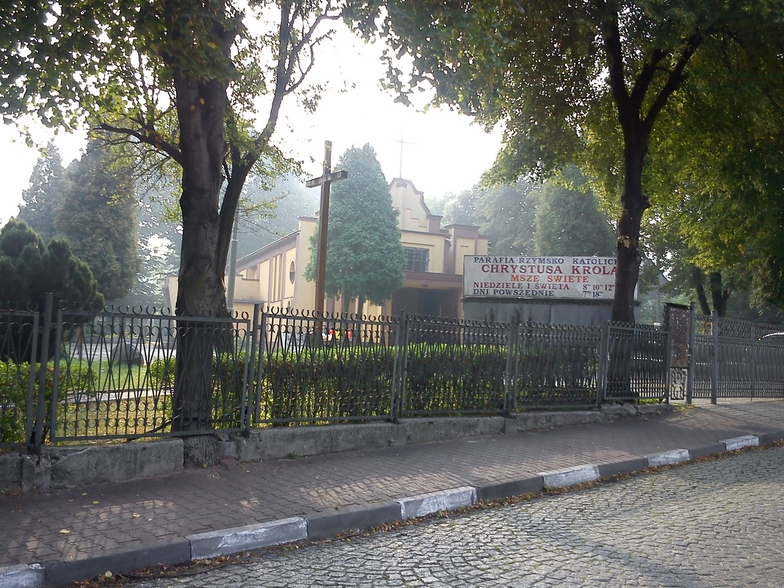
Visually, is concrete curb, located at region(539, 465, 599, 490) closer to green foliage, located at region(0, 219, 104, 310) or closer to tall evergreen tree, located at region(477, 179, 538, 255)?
green foliage, located at region(0, 219, 104, 310)

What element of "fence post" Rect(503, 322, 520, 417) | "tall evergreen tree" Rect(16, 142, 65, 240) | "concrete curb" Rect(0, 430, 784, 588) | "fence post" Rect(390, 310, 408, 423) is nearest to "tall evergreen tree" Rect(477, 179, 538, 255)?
"tall evergreen tree" Rect(16, 142, 65, 240)

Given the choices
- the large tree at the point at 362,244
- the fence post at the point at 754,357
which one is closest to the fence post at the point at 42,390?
the fence post at the point at 754,357

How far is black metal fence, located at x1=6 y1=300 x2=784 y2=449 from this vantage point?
6.40m

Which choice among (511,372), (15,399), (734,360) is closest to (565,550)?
(15,399)

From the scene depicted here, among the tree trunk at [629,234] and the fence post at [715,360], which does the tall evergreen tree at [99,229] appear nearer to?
the tree trunk at [629,234]

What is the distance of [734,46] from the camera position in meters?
14.2

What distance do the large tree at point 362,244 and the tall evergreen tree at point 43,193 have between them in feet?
64.1

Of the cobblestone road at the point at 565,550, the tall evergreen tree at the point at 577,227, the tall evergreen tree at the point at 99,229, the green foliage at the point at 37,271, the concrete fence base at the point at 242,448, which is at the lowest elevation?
the cobblestone road at the point at 565,550

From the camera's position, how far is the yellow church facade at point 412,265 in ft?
136

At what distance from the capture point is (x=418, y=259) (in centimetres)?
4450

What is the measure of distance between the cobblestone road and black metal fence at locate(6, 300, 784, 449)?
100 inches

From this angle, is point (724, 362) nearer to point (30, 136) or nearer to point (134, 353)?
point (134, 353)

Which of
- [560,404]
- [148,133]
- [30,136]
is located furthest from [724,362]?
[30,136]

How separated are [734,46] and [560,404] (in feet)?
27.8
